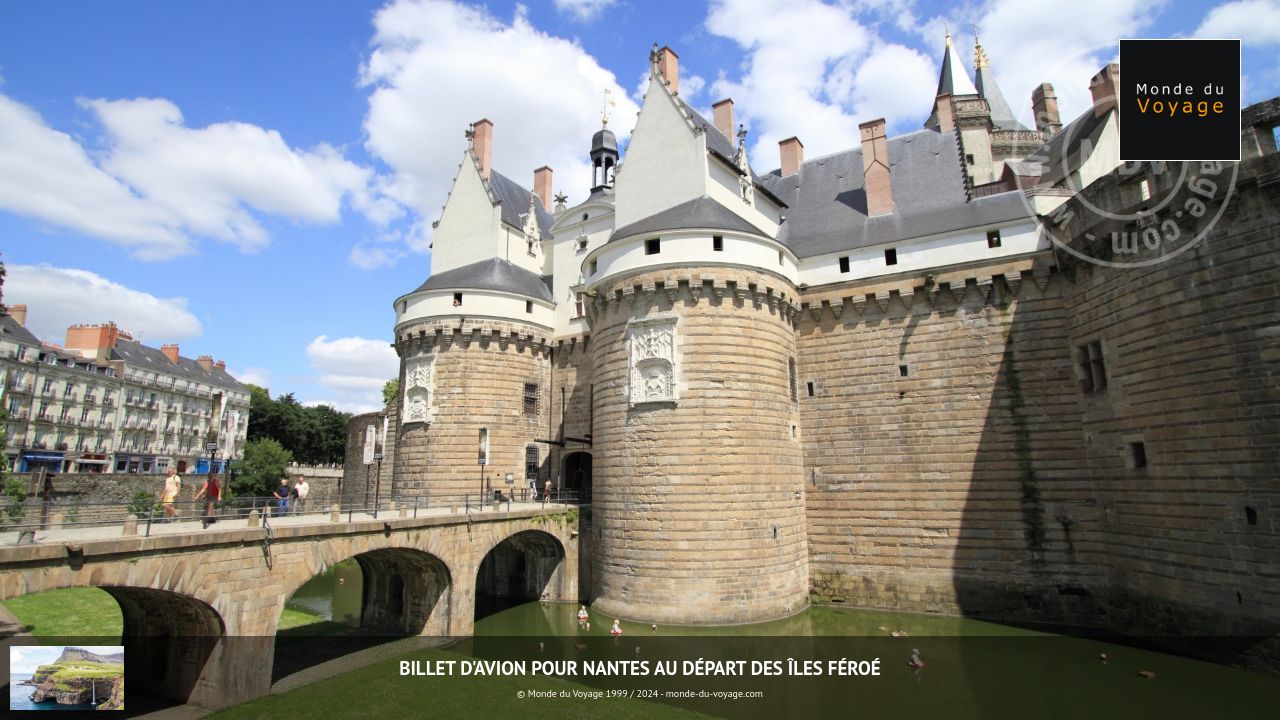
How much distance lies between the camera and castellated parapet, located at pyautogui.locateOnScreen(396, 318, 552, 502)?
23109 mm

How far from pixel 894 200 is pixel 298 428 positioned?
210ft

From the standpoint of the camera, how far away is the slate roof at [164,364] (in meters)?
52.4

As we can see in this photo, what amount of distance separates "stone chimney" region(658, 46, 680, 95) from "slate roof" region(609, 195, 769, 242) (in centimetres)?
639

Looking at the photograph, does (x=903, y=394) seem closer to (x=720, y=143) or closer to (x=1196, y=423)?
(x=1196, y=423)

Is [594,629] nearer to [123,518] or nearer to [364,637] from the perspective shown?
[364,637]

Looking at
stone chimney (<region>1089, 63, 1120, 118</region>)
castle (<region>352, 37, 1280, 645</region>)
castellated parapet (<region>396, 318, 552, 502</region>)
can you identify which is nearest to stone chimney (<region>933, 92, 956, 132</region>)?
castle (<region>352, 37, 1280, 645</region>)

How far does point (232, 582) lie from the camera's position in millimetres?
11273

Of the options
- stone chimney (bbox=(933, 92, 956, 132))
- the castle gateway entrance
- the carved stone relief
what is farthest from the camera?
the castle gateway entrance

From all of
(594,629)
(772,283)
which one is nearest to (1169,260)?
(772,283)

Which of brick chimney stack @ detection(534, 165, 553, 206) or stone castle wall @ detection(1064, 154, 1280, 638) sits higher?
brick chimney stack @ detection(534, 165, 553, 206)

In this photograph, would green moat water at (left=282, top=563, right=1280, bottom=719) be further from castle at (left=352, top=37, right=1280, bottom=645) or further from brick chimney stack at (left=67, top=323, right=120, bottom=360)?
brick chimney stack at (left=67, top=323, right=120, bottom=360)

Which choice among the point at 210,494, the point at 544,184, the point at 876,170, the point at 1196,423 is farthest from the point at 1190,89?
the point at 544,184

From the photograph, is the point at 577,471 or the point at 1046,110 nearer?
the point at 577,471

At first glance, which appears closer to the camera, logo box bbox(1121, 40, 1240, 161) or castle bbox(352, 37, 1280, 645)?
logo box bbox(1121, 40, 1240, 161)
